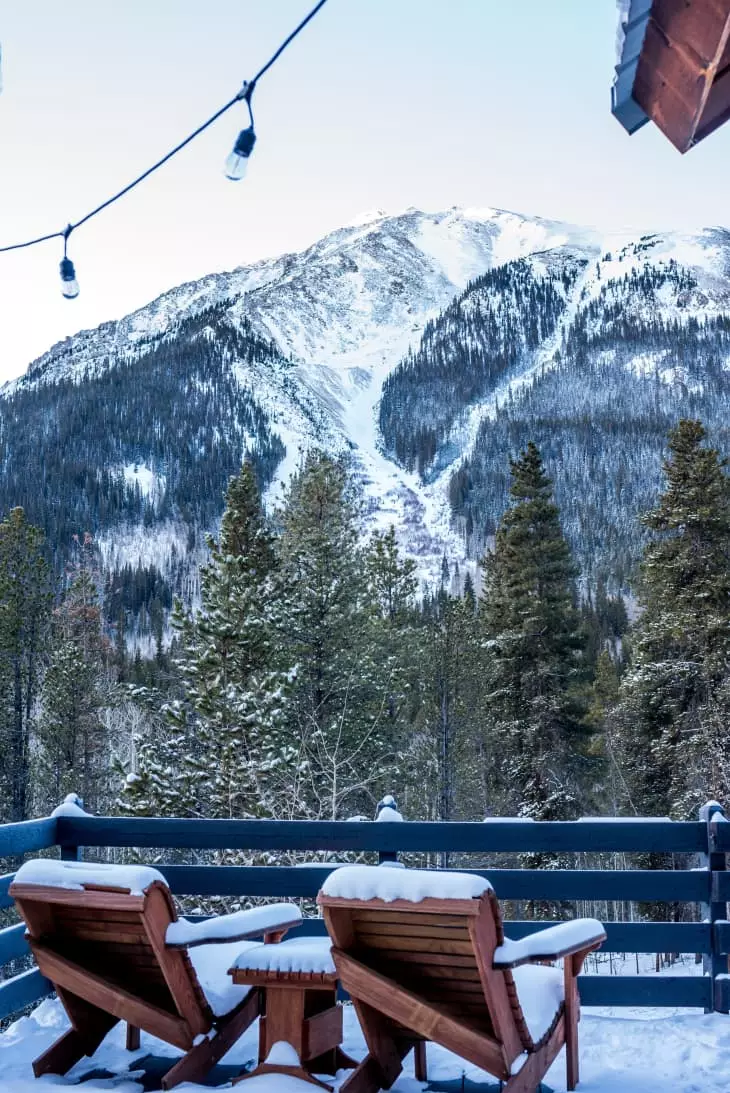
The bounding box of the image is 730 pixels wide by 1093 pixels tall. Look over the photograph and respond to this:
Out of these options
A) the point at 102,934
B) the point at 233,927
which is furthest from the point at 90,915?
the point at 233,927

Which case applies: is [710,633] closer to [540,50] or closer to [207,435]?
[540,50]

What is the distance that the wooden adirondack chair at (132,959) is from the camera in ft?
11.1

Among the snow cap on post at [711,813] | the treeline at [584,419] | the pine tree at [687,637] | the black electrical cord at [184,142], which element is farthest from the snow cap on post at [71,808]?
the treeline at [584,419]

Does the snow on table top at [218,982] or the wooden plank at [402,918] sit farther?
the snow on table top at [218,982]

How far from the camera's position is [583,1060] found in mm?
4090

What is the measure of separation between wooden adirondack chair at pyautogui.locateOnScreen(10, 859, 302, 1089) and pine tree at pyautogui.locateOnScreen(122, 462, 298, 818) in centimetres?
1122

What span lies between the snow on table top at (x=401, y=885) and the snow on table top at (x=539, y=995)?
0.70 m

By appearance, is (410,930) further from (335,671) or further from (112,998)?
(335,671)

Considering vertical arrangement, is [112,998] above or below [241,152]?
below

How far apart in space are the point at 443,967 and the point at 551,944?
15.2 inches

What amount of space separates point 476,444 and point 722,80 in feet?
493

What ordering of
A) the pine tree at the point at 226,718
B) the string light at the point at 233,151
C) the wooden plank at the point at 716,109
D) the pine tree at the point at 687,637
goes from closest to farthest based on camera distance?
1. the wooden plank at the point at 716,109
2. the string light at the point at 233,151
3. the pine tree at the point at 226,718
4. the pine tree at the point at 687,637

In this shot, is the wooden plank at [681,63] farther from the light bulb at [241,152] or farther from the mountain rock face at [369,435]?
the mountain rock face at [369,435]

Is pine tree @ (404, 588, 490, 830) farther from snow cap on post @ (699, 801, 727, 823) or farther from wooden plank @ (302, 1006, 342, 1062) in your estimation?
wooden plank @ (302, 1006, 342, 1062)
